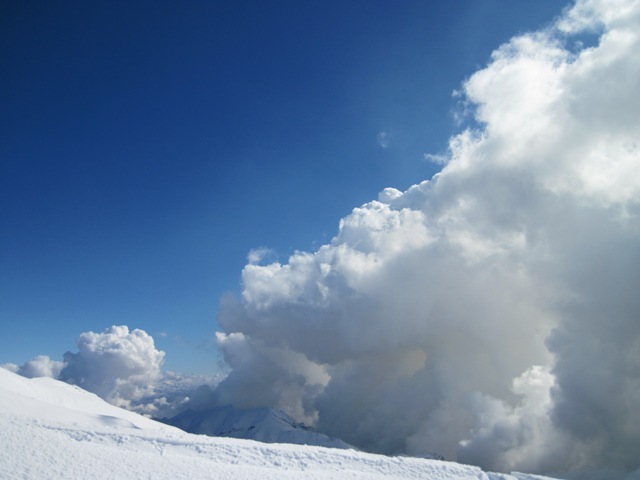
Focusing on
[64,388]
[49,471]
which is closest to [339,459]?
[49,471]

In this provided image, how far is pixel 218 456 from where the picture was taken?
32312mm

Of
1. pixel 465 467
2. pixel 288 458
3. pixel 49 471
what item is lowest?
pixel 49 471

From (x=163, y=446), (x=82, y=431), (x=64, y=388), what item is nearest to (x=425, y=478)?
(x=163, y=446)

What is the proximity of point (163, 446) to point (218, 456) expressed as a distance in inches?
198

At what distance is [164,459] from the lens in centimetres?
2978

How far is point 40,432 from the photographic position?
30203mm

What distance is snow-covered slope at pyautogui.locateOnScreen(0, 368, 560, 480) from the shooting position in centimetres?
2553

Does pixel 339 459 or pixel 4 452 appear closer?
pixel 4 452

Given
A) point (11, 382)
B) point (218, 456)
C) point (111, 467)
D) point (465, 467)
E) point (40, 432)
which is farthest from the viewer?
point (11, 382)

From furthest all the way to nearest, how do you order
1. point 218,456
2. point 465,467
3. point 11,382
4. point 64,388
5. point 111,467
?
point 64,388 → point 11,382 → point 465,467 → point 218,456 → point 111,467

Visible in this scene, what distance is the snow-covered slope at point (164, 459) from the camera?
2553cm

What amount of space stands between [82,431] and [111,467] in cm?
1017

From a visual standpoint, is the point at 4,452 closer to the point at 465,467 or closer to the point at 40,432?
the point at 40,432

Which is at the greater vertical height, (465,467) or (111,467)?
(465,467)
